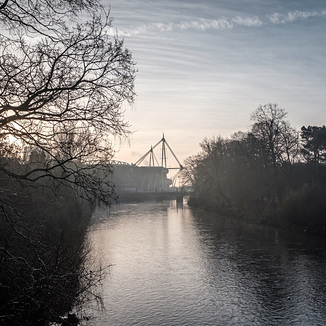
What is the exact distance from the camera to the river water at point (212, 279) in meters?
Answer: 11.9

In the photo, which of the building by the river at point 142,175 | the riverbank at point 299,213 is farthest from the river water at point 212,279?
the building by the river at point 142,175

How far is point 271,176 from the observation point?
35.7 m

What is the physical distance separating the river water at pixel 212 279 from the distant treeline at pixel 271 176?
2.92 m

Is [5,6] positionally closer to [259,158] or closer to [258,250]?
[258,250]

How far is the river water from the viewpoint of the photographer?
39.1 ft

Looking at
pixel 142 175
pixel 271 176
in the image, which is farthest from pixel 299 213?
pixel 142 175

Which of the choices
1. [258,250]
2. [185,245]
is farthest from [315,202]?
[185,245]

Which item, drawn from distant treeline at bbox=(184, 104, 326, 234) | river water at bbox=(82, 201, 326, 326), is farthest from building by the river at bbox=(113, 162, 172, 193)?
river water at bbox=(82, 201, 326, 326)

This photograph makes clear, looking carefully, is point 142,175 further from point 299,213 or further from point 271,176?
point 299,213

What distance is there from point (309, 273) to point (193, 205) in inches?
1584

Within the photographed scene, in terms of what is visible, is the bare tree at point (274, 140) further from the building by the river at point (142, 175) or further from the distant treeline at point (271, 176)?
the building by the river at point (142, 175)

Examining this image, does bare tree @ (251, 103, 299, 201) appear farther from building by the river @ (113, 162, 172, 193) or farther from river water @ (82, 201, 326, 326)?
building by the river @ (113, 162, 172, 193)

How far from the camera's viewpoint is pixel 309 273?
16.3 m

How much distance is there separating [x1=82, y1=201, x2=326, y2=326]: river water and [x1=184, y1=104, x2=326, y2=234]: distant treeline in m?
2.92
